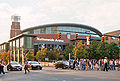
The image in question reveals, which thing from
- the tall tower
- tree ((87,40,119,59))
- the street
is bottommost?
the street

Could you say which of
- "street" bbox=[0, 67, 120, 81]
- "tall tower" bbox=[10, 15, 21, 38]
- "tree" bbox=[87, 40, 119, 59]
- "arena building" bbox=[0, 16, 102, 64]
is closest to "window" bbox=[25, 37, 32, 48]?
"arena building" bbox=[0, 16, 102, 64]

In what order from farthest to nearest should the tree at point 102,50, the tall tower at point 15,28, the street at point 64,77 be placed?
the tall tower at point 15,28, the tree at point 102,50, the street at point 64,77

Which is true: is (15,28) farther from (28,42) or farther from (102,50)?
(102,50)

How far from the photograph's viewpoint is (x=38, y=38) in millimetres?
97000

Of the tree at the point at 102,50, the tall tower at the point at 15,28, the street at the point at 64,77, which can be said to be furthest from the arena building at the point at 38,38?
the street at the point at 64,77

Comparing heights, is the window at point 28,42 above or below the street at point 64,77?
above

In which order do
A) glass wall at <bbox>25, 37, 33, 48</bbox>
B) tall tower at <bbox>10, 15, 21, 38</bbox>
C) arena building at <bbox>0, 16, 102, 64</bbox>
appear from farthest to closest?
1. tall tower at <bbox>10, 15, 21, 38</bbox>
2. arena building at <bbox>0, 16, 102, 64</bbox>
3. glass wall at <bbox>25, 37, 33, 48</bbox>

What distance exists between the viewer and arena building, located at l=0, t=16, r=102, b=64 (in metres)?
81.3

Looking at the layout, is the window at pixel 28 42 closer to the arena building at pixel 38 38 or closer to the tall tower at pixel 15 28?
the arena building at pixel 38 38

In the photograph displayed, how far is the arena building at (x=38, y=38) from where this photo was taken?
81.3 metres

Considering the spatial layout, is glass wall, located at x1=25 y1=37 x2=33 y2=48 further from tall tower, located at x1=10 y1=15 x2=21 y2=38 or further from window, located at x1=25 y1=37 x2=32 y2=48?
tall tower, located at x1=10 y1=15 x2=21 y2=38

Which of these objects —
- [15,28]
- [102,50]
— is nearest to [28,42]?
[102,50]

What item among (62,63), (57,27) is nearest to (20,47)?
(57,27)

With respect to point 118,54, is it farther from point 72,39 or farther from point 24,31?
point 24,31
